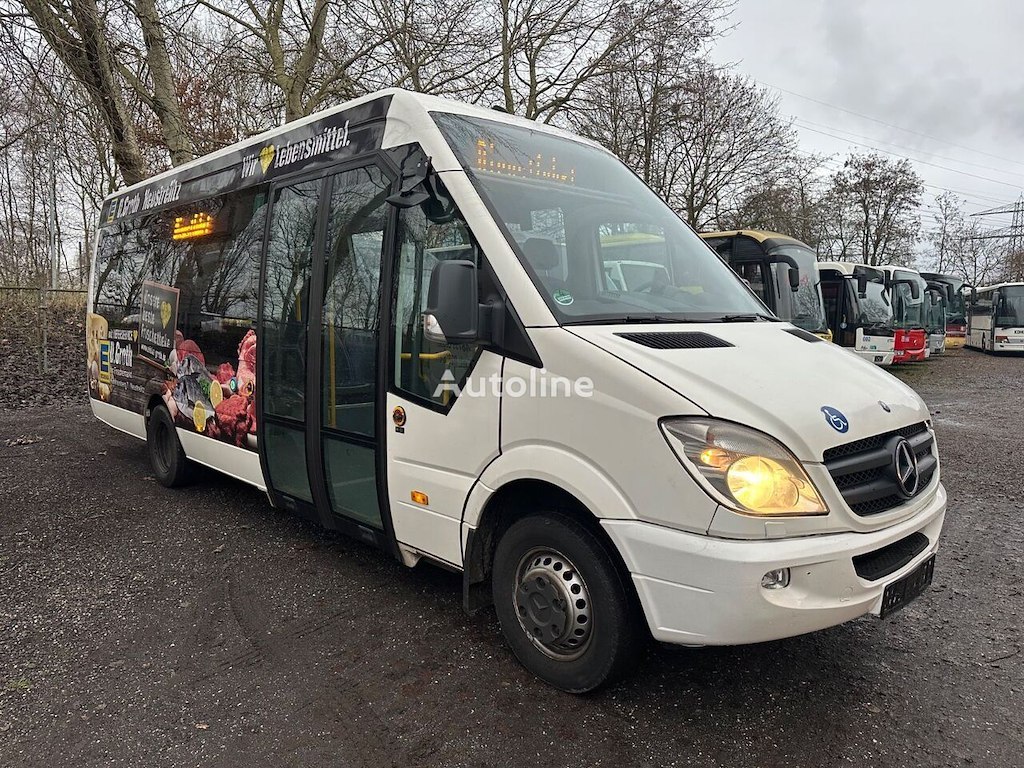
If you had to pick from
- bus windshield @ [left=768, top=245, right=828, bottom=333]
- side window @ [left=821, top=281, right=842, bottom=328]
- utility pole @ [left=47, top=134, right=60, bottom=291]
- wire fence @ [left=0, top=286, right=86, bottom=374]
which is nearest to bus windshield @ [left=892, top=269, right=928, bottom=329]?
side window @ [left=821, top=281, right=842, bottom=328]

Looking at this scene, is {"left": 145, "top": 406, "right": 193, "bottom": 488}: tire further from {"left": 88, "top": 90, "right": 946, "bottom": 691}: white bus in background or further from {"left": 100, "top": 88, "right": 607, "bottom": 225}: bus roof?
{"left": 100, "top": 88, "right": 607, "bottom": 225}: bus roof

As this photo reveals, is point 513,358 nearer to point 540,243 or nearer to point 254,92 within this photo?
point 540,243

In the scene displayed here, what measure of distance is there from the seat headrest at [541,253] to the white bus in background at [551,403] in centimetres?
2

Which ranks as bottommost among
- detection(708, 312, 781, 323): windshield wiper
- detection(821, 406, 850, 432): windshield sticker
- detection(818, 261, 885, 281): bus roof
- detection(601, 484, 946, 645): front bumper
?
detection(601, 484, 946, 645): front bumper

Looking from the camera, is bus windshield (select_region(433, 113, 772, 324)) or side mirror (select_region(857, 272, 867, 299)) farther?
side mirror (select_region(857, 272, 867, 299))

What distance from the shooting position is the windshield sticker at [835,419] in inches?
108

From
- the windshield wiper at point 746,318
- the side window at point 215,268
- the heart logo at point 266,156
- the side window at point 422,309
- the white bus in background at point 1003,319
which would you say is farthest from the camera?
the white bus in background at point 1003,319

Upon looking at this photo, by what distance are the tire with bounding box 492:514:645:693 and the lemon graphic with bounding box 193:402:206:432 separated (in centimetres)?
343

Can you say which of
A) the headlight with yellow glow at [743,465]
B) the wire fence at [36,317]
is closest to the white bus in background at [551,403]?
the headlight with yellow glow at [743,465]

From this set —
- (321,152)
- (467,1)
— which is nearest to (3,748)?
(321,152)

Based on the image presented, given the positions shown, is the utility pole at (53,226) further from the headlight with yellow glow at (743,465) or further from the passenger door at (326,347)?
the headlight with yellow glow at (743,465)

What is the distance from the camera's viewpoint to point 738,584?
2.53 m

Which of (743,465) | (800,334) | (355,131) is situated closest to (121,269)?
(355,131)

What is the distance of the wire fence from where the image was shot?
14891 millimetres
